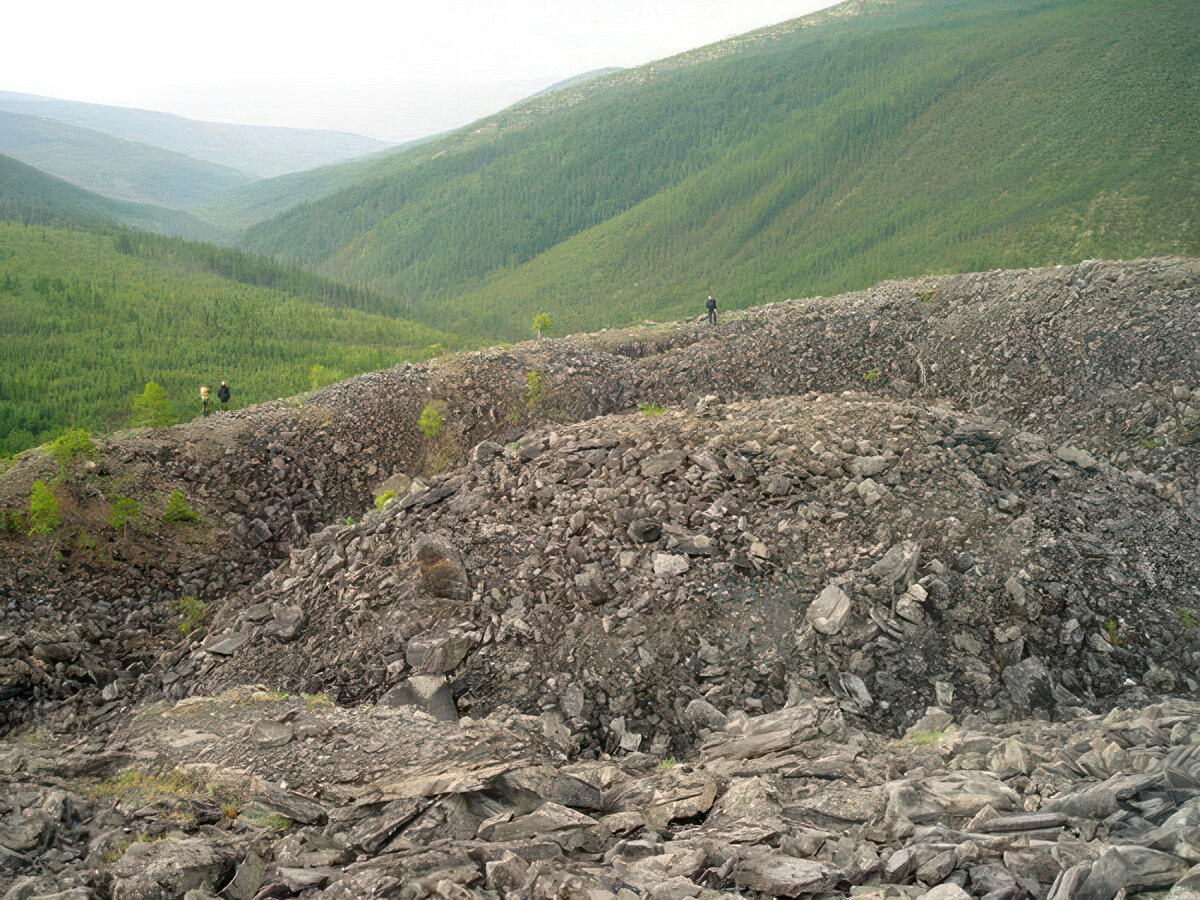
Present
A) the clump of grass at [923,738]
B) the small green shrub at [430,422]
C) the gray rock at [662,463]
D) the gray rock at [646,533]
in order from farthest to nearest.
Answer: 1. the small green shrub at [430,422]
2. the gray rock at [662,463]
3. the gray rock at [646,533]
4. the clump of grass at [923,738]

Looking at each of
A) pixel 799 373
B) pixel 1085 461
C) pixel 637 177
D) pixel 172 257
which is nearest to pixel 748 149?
pixel 637 177

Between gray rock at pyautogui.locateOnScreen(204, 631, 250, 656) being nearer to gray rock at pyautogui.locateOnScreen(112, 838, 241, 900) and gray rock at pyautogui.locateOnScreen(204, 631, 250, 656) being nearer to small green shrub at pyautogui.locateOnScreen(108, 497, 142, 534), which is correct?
small green shrub at pyautogui.locateOnScreen(108, 497, 142, 534)

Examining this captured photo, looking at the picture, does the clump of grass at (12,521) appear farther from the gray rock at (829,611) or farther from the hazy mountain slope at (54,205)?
the hazy mountain slope at (54,205)

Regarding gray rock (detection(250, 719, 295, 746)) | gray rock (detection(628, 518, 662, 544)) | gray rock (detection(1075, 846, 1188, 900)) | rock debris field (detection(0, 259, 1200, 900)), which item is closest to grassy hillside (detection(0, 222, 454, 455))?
rock debris field (detection(0, 259, 1200, 900))

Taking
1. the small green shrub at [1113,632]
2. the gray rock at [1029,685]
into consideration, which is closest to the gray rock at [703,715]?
the gray rock at [1029,685]

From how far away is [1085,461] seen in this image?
11.8m

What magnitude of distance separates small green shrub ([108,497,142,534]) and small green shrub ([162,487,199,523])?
63 cm

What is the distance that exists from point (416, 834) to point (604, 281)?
86591 mm

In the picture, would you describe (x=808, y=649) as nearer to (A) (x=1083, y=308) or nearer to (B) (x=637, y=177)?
(A) (x=1083, y=308)

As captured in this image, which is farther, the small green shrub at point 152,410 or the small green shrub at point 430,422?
the small green shrub at point 430,422

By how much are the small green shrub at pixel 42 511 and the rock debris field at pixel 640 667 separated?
359 millimetres

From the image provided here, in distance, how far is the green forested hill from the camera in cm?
5847

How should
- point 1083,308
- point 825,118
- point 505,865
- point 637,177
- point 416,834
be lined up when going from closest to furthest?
point 505,865, point 416,834, point 1083,308, point 825,118, point 637,177

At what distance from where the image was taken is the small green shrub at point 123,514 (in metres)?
14.4
